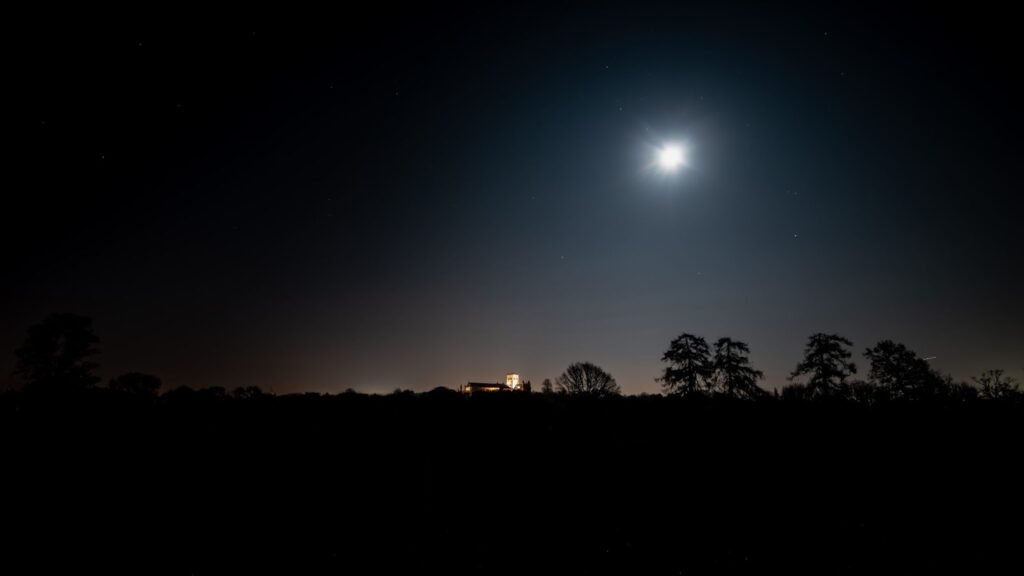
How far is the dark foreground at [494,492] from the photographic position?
7.09m

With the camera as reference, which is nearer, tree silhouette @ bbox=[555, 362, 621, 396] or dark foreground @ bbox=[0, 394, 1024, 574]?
dark foreground @ bbox=[0, 394, 1024, 574]

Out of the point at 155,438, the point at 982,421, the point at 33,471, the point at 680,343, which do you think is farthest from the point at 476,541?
the point at 680,343

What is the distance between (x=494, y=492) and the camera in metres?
9.16

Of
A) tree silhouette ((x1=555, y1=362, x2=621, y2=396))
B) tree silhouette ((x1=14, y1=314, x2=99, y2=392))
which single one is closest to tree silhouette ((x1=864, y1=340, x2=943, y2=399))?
tree silhouette ((x1=555, y1=362, x2=621, y2=396))

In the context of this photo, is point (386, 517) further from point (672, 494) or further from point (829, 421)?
point (829, 421)

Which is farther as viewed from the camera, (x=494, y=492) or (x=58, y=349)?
(x=58, y=349)

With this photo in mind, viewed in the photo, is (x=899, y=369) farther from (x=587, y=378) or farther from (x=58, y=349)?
(x=58, y=349)

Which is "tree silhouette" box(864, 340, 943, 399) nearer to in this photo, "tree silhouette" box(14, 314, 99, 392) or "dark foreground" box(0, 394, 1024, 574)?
"dark foreground" box(0, 394, 1024, 574)

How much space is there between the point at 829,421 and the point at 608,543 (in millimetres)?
10264

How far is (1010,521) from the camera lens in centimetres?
804

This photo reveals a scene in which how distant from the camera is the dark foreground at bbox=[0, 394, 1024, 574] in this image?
23.3 feet

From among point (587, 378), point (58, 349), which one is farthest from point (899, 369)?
point (58, 349)

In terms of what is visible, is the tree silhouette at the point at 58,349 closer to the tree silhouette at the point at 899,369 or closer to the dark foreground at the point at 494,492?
the dark foreground at the point at 494,492

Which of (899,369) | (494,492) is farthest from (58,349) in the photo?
(899,369)
